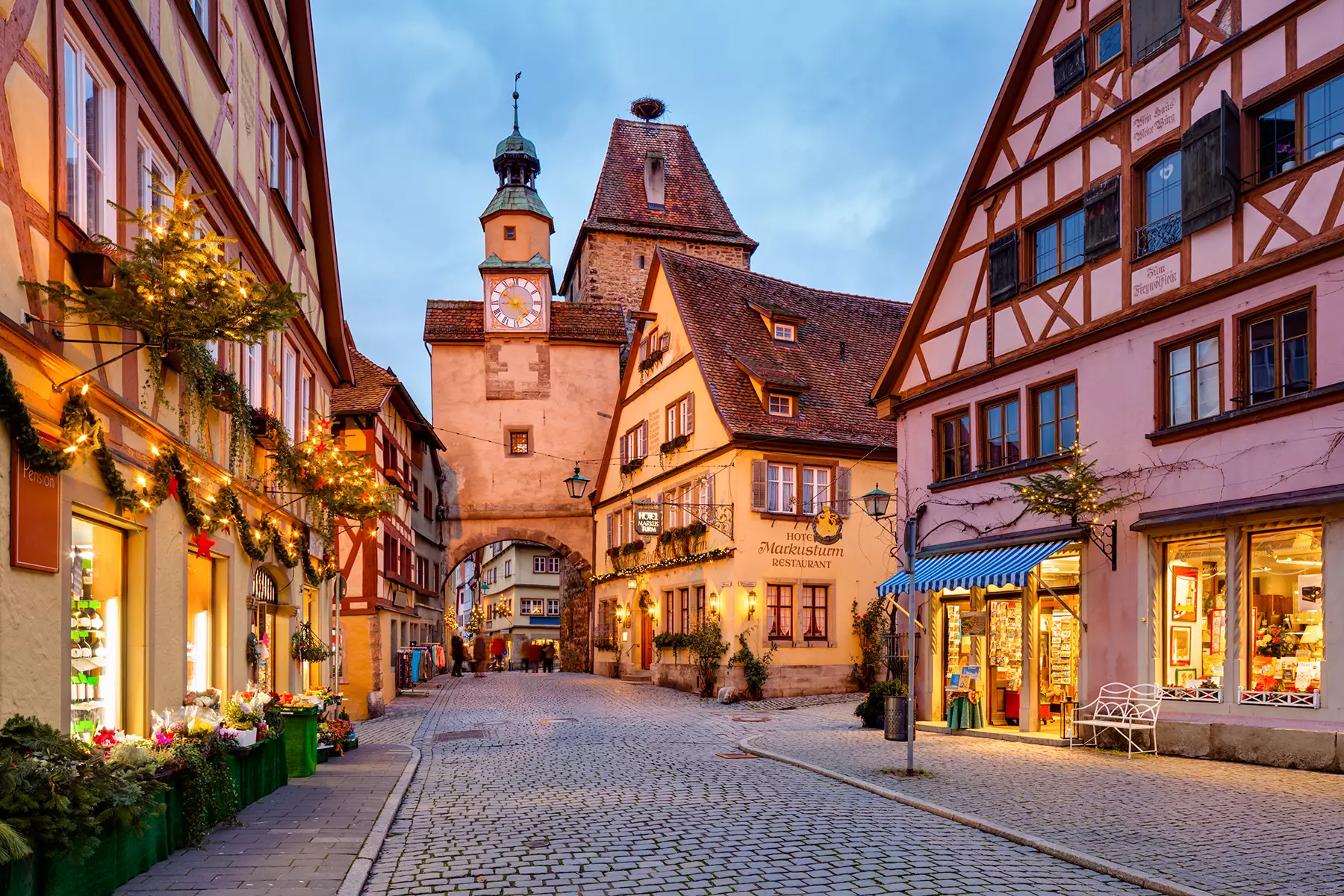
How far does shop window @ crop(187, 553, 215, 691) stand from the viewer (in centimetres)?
1149

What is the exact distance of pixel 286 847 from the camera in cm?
837

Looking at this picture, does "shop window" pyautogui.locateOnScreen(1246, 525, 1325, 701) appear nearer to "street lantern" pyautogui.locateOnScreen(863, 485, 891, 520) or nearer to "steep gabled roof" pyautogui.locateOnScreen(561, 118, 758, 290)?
"street lantern" pyautogui.locateOnScreen(863, 485, 891, 520)

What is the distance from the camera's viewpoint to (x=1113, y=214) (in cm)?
1535

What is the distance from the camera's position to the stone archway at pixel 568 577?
40250 mm

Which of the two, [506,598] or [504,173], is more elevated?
[504,173]

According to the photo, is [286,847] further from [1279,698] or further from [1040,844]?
[1279,698]

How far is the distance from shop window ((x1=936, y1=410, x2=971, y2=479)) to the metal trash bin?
4172mm

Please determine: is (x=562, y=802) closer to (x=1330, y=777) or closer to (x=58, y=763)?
(x=58, y=763)

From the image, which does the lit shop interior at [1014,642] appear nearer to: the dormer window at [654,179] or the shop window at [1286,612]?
the shop window at [1286,612]

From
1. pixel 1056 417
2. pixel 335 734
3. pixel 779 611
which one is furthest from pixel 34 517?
pixel 779 611

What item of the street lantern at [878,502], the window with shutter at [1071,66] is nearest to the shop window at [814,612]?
the street lantern at [878,502]

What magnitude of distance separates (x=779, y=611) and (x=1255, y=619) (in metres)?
14.2

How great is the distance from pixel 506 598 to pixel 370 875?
63.1 m

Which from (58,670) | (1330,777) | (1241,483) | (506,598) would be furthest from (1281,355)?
(506,598)
